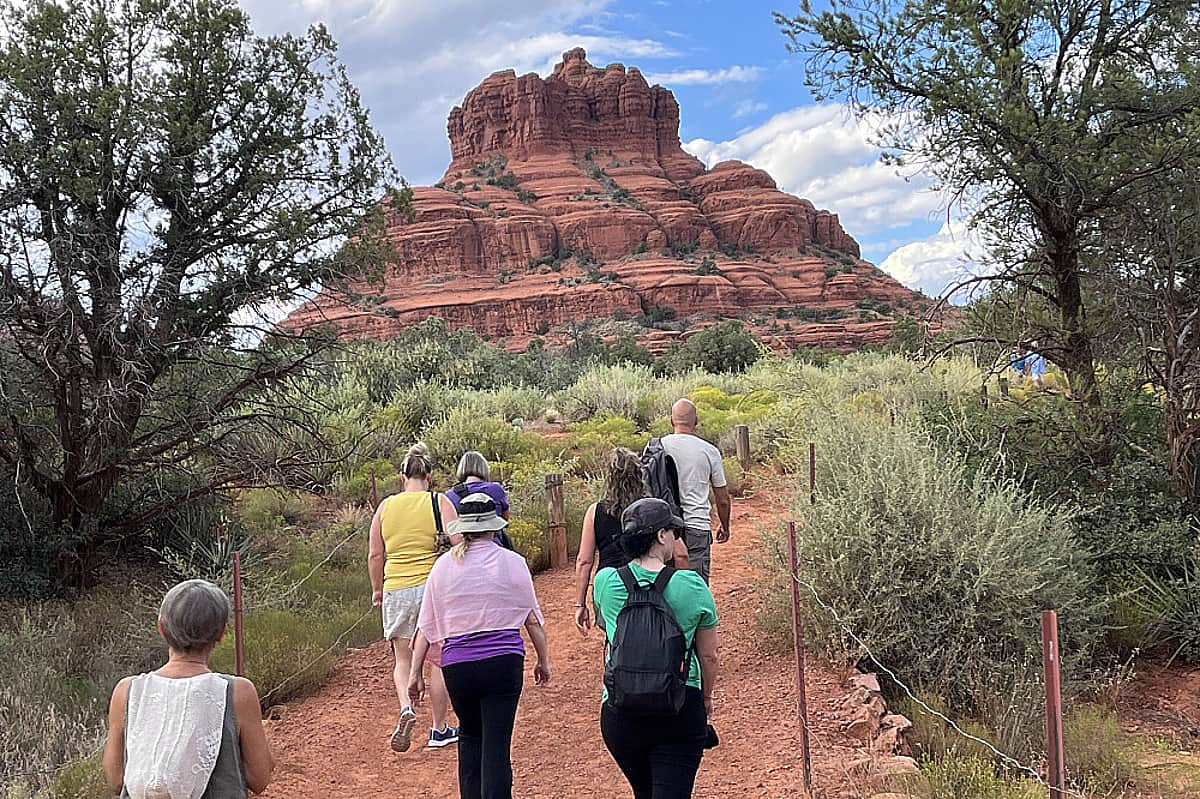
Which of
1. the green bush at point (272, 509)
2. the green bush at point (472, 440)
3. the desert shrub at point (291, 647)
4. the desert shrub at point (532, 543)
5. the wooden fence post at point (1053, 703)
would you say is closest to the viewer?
the wooden fence post at point (1053, 703)

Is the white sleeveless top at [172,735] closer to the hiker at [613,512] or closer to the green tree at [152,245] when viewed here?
the hiker at [613,512]

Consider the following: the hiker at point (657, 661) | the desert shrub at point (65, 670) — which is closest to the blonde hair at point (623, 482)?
the hiker at point (657, 661)

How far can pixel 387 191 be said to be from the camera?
37.5 ft

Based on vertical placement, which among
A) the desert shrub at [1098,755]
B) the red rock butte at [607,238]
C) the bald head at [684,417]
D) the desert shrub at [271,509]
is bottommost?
the desert shrub at [1098,755]

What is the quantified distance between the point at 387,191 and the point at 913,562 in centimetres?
738

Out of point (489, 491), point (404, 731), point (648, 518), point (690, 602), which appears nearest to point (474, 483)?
point (489, 491)

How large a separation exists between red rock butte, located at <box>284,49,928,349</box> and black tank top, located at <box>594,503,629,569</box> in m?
64.9

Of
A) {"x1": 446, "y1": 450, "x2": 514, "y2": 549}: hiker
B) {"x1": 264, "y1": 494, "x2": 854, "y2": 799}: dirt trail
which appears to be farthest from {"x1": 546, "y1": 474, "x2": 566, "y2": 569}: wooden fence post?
{"x1": 446, "y1": 450, "x2": 514, "y2": 549}: hiker

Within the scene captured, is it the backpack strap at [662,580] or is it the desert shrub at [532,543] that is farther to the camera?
the desert shrub at [532,543]

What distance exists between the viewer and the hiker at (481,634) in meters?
4.47

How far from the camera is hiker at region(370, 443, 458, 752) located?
19.9 feet

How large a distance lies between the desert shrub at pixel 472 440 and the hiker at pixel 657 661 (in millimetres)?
11982

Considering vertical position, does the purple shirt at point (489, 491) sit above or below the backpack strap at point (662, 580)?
above

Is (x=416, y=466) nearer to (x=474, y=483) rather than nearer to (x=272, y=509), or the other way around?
(x=474, y=483)
